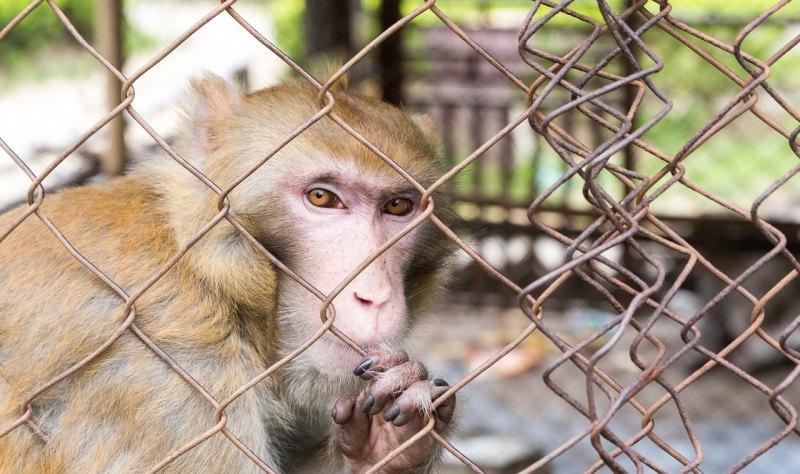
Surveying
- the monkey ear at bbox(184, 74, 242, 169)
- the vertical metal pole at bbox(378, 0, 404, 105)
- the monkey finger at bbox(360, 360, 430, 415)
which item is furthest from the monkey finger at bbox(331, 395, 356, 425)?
the vertical metal pole at bbox(378, 0, 404, 105)

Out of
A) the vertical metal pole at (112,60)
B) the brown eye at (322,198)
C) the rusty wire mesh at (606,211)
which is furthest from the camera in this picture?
the vertical metal pole at (112,60)

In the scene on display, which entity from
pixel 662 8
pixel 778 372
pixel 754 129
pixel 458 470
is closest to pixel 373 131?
pixel 662 8

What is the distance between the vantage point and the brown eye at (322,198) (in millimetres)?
2689

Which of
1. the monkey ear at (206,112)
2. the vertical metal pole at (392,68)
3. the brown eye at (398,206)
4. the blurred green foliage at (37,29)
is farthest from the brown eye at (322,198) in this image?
the blurred green foliage at (37,29)

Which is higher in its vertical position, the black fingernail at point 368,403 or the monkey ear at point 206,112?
the monkey ear at point 206,112

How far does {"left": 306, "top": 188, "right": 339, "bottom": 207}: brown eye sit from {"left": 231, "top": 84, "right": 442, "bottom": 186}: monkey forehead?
0.33 ft

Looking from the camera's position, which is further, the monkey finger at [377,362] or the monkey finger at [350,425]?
the monkey finger at [350,425]

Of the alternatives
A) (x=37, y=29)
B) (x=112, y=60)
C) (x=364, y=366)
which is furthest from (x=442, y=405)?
(x=37, y=29)

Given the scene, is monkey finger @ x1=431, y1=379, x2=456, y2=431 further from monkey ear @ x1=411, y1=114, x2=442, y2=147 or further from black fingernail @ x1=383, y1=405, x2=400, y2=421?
monkey ear @ x1=411, y1=114, x2=442, y2=147

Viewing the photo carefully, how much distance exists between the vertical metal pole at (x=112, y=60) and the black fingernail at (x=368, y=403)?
3.51 meters

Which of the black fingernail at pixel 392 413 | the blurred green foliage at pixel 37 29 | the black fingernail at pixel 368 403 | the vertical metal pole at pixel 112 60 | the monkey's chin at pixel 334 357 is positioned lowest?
the blurred green foliage at pixel 37 29

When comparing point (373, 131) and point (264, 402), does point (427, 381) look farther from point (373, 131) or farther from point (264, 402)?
point (373, 131)

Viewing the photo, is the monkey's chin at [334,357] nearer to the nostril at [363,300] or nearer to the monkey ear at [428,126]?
the nostril at [363,300]

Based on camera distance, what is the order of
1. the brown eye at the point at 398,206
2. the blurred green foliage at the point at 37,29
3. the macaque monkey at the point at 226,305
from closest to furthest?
the macaque monkey at the point at 226,305 → the brown eye at the point at 398,206 → the blurred green foliage at the point at 37,29
